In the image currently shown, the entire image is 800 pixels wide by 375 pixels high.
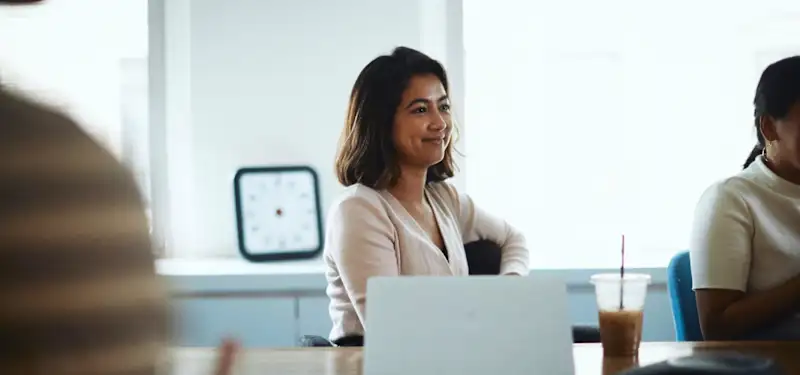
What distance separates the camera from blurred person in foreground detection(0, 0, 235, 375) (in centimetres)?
24

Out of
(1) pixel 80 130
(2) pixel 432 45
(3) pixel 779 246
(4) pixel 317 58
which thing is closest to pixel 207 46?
(4) pixel 317 58

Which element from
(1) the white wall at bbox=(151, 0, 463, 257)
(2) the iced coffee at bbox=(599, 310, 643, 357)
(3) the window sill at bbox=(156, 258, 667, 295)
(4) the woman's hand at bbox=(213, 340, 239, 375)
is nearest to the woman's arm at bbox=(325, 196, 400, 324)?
(2) the iced coffee at bbox=(599, 310, 643, 357)

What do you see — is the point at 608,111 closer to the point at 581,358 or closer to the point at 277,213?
the point at 277,213

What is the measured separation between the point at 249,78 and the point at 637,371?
2.25 metres

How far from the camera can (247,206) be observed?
2822mm

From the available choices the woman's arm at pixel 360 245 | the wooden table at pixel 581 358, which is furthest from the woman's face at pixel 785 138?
the woman's arm at pixel 360 245

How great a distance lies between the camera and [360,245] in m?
1.80

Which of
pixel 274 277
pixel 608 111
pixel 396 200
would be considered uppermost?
pixel 608 111

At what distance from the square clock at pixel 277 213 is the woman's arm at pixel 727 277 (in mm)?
1342

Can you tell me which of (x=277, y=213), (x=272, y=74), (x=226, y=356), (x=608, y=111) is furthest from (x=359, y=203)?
(x=226, y=356)

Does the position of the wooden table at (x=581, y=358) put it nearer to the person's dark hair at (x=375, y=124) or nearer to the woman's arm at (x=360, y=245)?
the woman's arm at (x=360, y=245)

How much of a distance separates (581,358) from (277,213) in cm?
157

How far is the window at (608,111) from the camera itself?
2934 mm

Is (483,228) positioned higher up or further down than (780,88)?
further down
